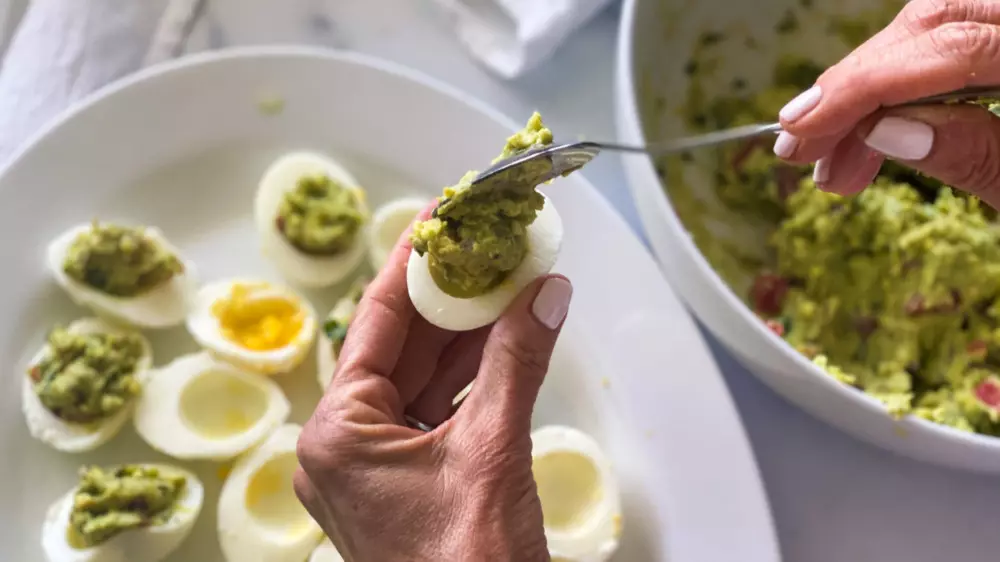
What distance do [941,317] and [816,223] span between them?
0.25 m

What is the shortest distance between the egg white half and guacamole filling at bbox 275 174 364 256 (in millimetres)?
410

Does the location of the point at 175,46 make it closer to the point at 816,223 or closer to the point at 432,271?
the point at 432,271

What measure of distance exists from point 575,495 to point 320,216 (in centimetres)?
60

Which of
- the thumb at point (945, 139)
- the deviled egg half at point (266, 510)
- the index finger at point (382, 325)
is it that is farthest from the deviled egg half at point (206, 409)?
the thumb at point (945, 139)

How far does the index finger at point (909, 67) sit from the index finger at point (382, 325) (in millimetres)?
447

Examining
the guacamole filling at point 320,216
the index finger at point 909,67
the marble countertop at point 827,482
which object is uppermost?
the index finger at point 909,67

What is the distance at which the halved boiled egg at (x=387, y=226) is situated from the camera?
133 centimetres

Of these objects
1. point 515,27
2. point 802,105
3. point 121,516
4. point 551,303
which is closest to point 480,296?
point 551,303

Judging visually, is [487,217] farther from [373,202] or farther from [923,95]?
[373,202]

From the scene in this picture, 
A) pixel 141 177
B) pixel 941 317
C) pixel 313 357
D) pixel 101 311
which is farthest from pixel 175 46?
pixel 941 317

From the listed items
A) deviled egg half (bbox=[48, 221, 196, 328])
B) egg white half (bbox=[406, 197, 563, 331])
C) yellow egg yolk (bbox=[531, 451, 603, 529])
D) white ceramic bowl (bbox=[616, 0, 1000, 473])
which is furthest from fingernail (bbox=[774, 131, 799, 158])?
deviled egg half (bbox=[48, 221, 196, 328])

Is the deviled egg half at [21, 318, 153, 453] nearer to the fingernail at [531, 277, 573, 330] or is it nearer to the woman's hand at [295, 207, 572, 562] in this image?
the woman's hand at [295, 207, 572, 562]

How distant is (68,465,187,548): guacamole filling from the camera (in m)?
1.10

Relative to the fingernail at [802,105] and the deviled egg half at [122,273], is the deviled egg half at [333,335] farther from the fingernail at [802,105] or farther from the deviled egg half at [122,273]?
the fingernail at [802,105]
